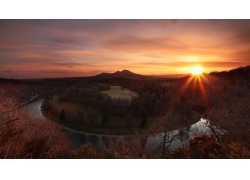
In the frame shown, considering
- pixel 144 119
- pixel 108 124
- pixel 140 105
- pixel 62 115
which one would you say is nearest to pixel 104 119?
pixel 108 124

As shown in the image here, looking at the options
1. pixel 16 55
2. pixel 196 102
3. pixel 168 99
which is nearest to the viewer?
pixel 16 55

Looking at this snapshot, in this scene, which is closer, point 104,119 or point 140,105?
point 104,119

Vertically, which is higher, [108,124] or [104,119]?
[104,119]

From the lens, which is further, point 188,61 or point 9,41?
point 188,61

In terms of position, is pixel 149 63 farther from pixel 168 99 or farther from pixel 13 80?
pixel 168 99

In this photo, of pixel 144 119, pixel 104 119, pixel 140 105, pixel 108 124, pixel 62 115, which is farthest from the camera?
pixel 140 105

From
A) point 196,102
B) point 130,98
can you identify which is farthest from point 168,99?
point 130,98

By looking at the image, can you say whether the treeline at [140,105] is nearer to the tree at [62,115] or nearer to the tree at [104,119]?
the tree at [104,119]

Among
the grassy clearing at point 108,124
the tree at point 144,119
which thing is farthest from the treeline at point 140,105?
the grassy clearing at point 108,124

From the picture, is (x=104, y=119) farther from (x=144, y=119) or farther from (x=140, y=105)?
(x=140, y=105)

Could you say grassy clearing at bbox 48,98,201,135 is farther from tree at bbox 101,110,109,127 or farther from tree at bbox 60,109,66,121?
tree at bbox 101,110,109,127

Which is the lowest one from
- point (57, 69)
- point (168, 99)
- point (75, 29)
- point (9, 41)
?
point (168, 99)
